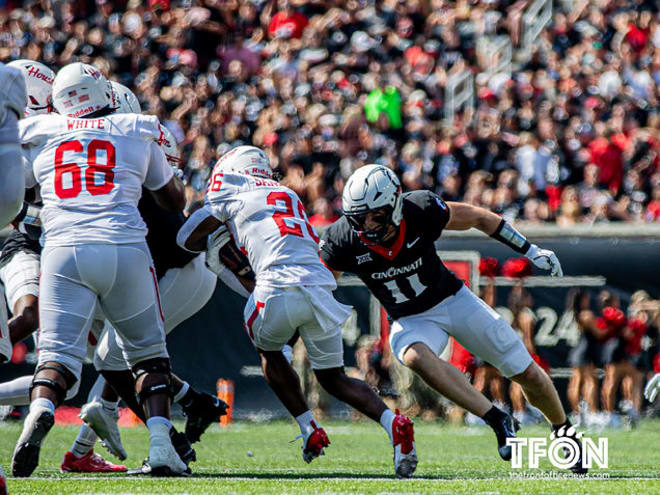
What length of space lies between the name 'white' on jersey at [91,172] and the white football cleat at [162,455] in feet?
3.15

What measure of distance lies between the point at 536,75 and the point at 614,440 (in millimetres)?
7657

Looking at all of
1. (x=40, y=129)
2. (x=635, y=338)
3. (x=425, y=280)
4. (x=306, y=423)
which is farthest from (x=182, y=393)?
(x=635, y=338)

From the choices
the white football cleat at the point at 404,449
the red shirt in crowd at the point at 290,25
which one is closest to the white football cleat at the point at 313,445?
the white football cleat at the point at 404,449

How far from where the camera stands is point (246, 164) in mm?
7055

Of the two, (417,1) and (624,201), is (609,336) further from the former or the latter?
(417,1)

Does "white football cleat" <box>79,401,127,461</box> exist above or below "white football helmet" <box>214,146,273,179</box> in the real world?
below

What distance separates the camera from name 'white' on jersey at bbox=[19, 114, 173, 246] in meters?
6.02

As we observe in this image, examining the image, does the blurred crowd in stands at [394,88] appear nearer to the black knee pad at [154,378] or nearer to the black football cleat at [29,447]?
the black knee pad at [154,378]

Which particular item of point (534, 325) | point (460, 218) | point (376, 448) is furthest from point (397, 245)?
point (534, 325)

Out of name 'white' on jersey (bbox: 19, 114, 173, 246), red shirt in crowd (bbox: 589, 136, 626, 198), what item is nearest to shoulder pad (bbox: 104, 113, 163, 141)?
name 'white' on jersey (bbox: 19, 114, 173, 246)

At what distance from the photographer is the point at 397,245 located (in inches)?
263

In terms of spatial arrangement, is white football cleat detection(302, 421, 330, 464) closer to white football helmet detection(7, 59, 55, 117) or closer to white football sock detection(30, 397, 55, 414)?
white football sock detection(30, 397, 55, 414)

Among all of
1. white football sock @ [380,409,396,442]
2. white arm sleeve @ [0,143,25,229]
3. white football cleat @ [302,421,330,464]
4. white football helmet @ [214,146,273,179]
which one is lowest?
white football cleat @ [302,421,330,464]

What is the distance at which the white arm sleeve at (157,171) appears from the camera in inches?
248
